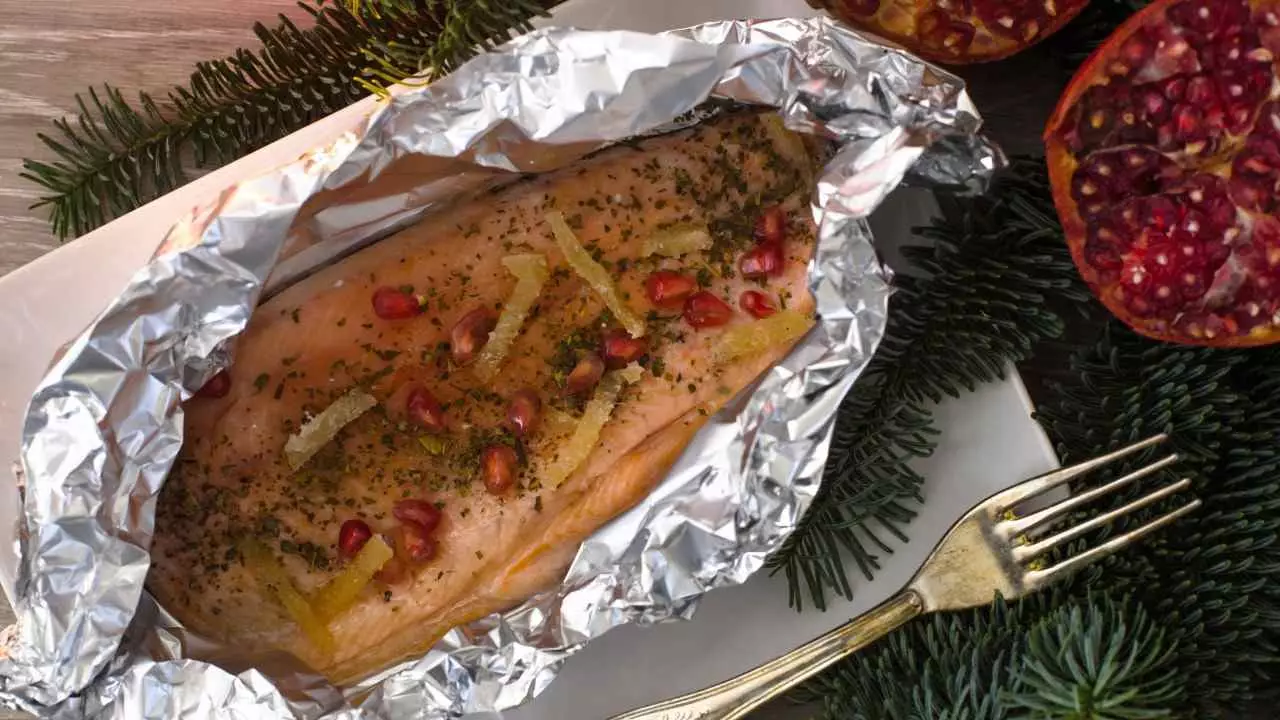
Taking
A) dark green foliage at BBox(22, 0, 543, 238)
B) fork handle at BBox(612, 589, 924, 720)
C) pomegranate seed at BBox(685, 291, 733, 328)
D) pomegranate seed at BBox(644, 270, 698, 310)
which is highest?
dark green foliage at BBox(22, 0, 543, 238)

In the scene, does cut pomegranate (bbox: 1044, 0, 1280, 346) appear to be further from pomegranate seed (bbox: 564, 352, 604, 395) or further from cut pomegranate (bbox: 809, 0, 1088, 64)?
pomegranate seed (bbox: 564, 352, 604, 395)

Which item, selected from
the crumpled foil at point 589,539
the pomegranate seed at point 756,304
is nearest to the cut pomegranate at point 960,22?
the crumpled foil at point 589,539

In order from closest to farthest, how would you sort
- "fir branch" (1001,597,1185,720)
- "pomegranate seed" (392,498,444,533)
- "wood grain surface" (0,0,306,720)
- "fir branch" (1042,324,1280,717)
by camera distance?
1. "fir branch" (1001,597,1185,720)
2. "fir branch" (1042,324,1280,717)
3. "pomegranate seed" (392,498,444,533)
4. "wood grain surface" (0,0,306,720)

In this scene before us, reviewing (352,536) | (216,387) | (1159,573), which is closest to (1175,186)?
(1159,573)

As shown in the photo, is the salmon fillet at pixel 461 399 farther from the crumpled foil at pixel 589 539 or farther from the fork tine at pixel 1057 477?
the fork tine at pixel 1057 477

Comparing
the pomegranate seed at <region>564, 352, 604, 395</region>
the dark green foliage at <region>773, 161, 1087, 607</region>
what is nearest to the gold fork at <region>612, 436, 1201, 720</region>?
the dark green foliage at <region>773, 161, 1087, 607</region>

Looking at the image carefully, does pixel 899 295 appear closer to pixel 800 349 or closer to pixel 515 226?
pixel 800 349
